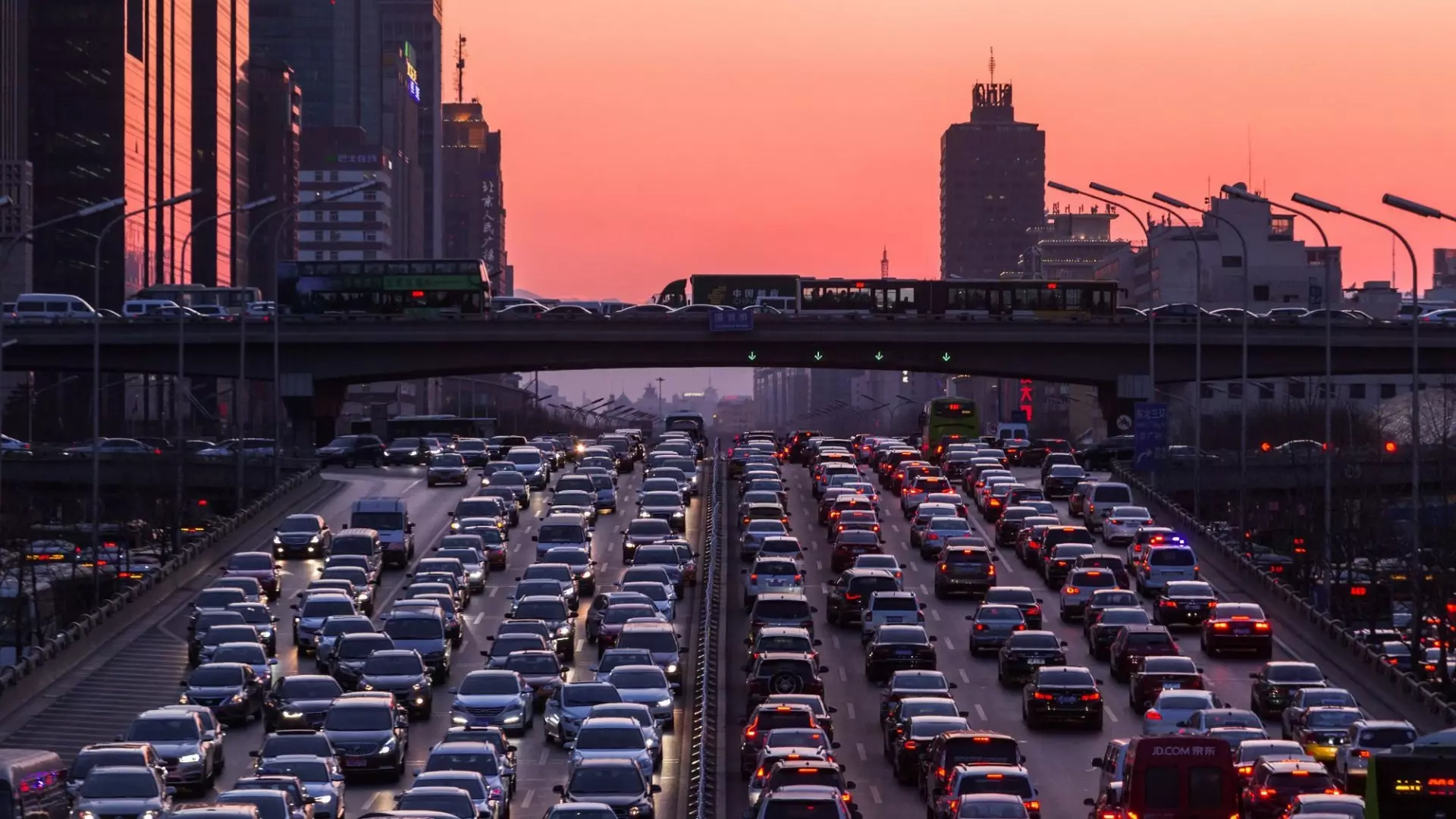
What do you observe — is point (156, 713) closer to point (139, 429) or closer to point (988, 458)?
point (988, 458)

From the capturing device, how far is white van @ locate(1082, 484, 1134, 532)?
70438mm

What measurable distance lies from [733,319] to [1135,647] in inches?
2134

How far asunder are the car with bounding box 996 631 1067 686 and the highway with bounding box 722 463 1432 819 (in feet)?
1.21

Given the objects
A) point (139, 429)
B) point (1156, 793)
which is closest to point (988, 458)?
point (1156, 793)

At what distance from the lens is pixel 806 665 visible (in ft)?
137

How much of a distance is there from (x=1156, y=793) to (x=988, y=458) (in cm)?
5922

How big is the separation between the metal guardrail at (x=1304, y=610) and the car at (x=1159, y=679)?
3994 mm

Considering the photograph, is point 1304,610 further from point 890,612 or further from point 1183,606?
point 890,612

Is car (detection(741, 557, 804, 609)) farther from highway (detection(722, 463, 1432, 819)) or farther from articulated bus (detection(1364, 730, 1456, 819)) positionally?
articulated bus (detection(1364, 730, 1456, 819))

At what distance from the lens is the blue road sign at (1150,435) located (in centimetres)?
7531

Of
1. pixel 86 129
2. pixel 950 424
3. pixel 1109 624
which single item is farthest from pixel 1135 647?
pixel 86 129

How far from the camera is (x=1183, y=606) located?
53.0 meters

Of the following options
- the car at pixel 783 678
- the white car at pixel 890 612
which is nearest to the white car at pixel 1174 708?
the car at pixel 783 678

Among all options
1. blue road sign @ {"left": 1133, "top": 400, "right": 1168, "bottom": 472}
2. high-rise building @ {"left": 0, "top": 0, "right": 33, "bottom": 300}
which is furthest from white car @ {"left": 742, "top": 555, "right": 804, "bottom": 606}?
high-rise building @ {"left": 0, "top": 0, "right": 33, "bottom": 300}
